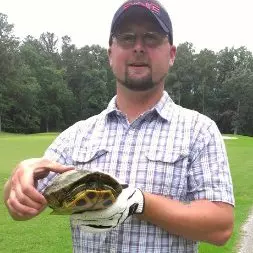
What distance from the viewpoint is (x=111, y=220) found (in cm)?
212

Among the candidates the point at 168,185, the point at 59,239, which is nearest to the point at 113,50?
the point at 168,185

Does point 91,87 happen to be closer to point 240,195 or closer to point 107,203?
point 240,195

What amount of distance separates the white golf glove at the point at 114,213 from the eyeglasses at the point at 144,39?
910 mm

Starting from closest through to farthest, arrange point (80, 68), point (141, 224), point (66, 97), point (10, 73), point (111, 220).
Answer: point (111, 220) → point (141, 224) → point (10, 73) → point (66, 97) → point (80, 68)

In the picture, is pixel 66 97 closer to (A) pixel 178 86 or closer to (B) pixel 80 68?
(B) pixel 80 68

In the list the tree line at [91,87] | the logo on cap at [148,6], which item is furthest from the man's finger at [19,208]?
the tree line at [91,87]

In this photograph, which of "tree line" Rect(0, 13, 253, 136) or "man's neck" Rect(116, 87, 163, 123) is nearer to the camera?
"man's neck" Rect(116, 87, 163, 123)

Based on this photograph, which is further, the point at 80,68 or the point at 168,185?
the point at 80,68

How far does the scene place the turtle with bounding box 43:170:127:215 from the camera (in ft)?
5.98

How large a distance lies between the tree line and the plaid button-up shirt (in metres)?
65.2

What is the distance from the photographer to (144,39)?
269 centimetres

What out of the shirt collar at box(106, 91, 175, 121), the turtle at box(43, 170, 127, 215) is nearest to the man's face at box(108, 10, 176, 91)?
the shirt collar at box(106, 91, 175, 121)

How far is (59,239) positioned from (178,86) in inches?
2817

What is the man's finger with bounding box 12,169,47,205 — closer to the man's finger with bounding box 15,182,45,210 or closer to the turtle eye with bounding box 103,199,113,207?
the man's finger with bounding box 15,182,45,210
